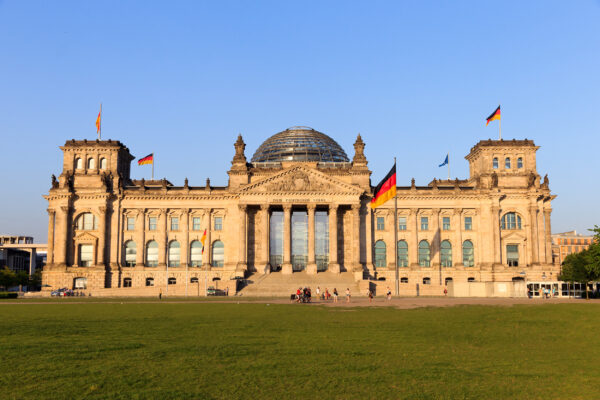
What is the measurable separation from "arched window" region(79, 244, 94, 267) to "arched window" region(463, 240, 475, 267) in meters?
64.7

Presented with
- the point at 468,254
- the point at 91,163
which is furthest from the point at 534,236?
the point at 91,163

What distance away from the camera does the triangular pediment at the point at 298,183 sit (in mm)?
95125

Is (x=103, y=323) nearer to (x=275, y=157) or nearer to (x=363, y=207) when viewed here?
(x=363, y=207)

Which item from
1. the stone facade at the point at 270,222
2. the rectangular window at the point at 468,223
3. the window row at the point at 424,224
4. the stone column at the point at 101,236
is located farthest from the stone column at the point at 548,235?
the stone column at the point at 101,236

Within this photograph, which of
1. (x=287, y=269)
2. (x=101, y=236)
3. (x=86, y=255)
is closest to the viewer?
(x=287, y=269)

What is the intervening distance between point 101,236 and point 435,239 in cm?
5783

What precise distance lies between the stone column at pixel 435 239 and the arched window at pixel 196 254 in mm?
40610

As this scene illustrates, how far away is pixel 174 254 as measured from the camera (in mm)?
100062

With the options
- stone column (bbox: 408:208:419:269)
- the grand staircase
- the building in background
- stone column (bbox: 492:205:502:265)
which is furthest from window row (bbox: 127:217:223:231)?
the building in background

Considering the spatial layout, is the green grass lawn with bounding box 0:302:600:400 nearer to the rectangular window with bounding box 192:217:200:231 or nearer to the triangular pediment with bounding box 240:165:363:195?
the triangular pediment with bounding box 240:165:363:195

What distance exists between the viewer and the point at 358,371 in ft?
53.2

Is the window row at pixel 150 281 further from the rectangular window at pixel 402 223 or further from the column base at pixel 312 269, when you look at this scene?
the rectangular window at pixel 402 223

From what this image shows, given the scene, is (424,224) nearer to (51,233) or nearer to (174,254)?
(174,254)

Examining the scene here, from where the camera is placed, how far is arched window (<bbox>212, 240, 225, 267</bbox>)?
3922 inches
